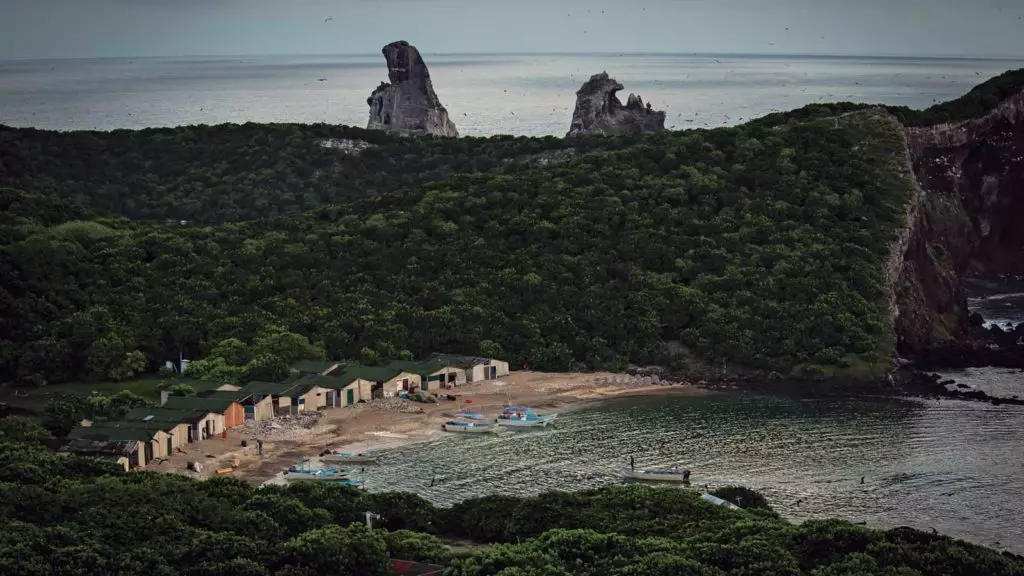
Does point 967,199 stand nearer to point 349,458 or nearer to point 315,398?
point 315,398

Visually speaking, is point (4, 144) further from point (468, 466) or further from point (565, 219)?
point (468, 466)

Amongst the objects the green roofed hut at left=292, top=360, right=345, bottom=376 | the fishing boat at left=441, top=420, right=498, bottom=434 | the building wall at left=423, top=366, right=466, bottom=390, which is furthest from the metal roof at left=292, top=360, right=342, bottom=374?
the fishing boat at left=441, top=420, right=498, bottom=434

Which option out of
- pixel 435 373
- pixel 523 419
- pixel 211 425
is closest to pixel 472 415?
pixel 523 419

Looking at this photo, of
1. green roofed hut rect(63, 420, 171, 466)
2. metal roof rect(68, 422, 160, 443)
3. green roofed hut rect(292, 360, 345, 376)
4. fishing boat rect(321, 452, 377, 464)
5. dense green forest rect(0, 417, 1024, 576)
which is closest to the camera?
dense green forest rect(0, 417, 1024, 576)

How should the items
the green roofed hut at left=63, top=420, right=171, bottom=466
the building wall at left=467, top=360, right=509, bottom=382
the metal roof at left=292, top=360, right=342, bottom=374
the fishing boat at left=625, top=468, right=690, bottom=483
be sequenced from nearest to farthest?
the fishing boat at left=625, top=468, right=690, bottom=483 < the green roofed hut at left=63, top=420, right=171, bottom=466 < the metal roof at left=292, top=360, right=342, bottom=374 < the building wall at left=467, top=360, right=509, bottom=382

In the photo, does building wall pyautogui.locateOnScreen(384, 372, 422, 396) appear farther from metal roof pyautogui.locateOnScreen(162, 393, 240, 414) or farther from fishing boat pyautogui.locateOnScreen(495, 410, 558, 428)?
metal roof pyautogui.locateOnScreen(162, 393, 240, 414)

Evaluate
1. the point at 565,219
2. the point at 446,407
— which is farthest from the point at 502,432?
the point at 565,219
